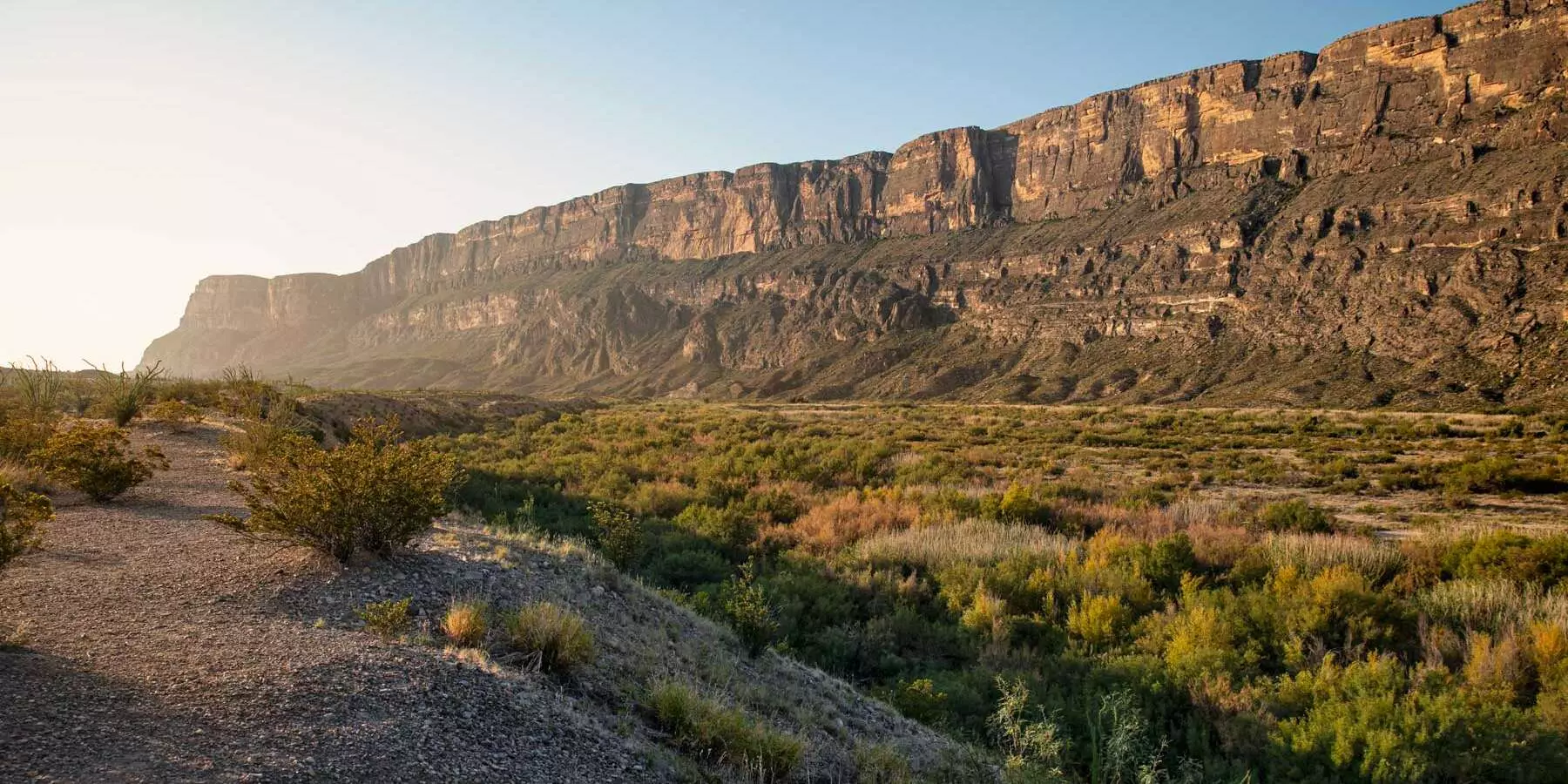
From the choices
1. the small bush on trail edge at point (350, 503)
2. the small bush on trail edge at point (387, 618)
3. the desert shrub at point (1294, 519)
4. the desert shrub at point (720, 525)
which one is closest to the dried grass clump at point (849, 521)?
the desert shrub at point (720, 525)

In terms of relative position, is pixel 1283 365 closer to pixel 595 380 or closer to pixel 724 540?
pixel 724 540

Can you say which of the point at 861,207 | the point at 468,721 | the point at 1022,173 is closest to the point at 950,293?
the point at 1022,173

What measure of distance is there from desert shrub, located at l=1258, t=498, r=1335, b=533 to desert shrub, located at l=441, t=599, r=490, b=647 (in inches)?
486

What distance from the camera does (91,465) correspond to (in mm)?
8930

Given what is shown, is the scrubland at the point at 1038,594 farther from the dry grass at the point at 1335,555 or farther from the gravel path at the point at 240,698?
the gravel path at the point at 240,698

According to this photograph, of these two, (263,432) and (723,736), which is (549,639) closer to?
(723,736)

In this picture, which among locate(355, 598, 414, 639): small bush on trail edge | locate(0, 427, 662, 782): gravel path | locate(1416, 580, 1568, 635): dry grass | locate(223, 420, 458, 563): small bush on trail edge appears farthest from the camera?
locate(1416, 580, 1568, 635): dry grass

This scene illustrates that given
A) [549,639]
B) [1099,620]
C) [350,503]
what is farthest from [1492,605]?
[350,503]

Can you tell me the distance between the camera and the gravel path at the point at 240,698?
3.33m

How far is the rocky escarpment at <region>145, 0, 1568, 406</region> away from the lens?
59.4 m

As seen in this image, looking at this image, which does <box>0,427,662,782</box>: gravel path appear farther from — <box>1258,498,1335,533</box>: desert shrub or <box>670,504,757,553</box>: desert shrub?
<box>1258,498,1335,533</box>: desert shrub

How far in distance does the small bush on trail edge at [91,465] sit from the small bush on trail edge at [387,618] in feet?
20.9

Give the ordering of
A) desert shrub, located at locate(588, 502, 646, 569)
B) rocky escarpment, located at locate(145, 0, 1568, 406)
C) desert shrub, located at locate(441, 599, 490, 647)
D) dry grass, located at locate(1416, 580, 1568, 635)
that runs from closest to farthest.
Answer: desert shrub, located at locate(441, 599, 490, 647) < dry grass, located at locate(1416, 580, 1568, 635) < desert shrub, located at locate(588, 502, 646, 569) < rocky escarpment, located at locate(145, 0, 1568, 406)

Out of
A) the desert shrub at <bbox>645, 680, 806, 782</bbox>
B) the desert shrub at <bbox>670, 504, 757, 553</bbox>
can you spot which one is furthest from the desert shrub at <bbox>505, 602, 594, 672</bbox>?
the desert shrub at <bbox>670, 504, 757, 553</bbox>
